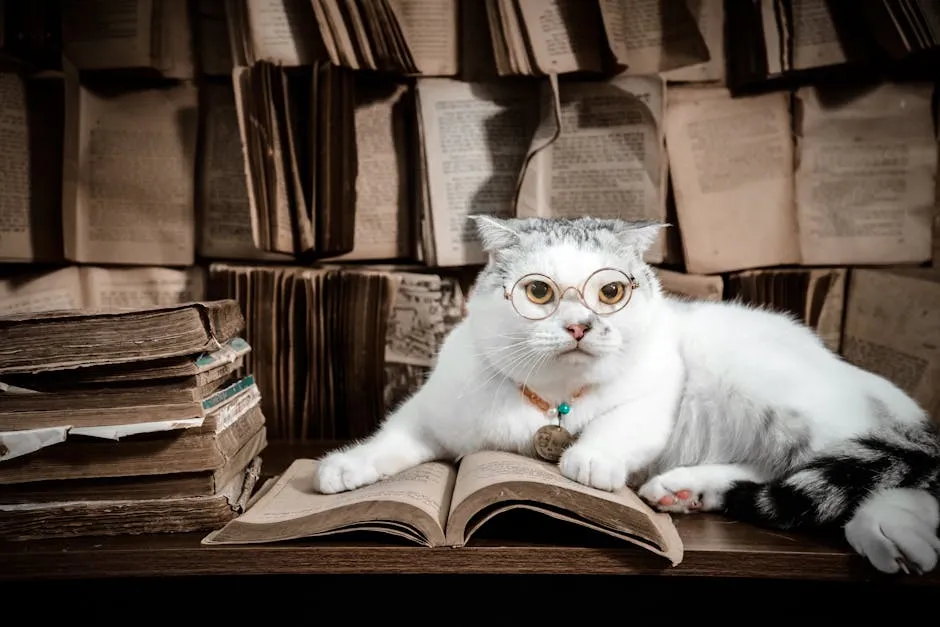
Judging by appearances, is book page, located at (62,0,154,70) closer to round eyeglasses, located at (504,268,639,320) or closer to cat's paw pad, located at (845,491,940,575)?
round eyeglasses, located at (504,268,639,320)

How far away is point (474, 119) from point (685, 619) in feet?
3.98

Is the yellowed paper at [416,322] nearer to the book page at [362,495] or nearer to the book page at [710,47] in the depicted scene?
the book page at [362,495]

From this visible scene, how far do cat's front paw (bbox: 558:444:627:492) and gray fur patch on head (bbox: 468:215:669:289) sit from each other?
32cm

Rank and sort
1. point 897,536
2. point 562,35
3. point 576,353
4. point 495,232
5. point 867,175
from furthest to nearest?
point 867,175
point 562,35
point 495,232
point 576,353
point 897,536

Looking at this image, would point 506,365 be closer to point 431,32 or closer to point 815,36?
→ point 431,32

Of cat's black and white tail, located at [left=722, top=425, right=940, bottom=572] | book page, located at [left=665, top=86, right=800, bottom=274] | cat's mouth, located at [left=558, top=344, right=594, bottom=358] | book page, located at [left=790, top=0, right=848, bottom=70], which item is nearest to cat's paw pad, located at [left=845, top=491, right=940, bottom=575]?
cat's black and white tail, located at [left=722, top=425, right=940, bottom=572]

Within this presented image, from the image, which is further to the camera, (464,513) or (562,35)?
(562,35)

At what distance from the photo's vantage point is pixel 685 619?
128 centimetres

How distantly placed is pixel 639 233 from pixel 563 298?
0.20 m

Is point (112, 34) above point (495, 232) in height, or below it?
above

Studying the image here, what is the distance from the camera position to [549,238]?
3.67 feet

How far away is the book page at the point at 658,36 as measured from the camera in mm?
1484

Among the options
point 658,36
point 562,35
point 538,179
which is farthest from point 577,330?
point 658,36

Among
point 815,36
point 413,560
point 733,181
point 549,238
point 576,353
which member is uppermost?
point 815,36
